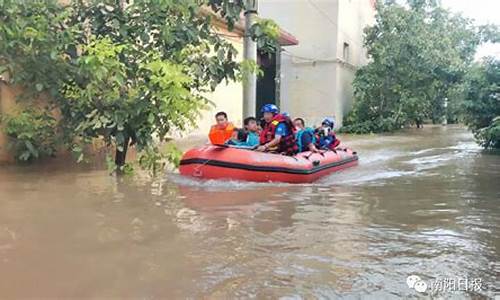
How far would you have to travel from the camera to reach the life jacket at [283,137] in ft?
32.2

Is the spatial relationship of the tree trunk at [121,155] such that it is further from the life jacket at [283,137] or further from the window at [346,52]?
the window at [346,52]

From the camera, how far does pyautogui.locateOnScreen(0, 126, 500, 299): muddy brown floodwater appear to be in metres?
4.14

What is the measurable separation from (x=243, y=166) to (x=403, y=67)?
667 inches

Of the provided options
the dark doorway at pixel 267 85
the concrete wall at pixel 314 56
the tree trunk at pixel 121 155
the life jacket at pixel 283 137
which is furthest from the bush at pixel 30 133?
the concrete wall at pixel 314 56

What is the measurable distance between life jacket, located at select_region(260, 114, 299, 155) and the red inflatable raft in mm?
295

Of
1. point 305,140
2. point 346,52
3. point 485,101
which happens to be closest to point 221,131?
point 305,140

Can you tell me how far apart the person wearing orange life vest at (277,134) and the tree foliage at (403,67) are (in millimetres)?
14703

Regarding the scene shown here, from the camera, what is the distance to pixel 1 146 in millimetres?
10094

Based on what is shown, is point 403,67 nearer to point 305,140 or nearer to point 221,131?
point 305,140

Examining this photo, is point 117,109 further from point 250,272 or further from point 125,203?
point 250,272

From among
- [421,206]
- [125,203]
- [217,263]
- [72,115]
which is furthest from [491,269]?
[72,115]

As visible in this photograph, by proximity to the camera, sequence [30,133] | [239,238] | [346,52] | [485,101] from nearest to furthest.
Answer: [239,238]
[30,133]
[485,101]
[346,52]

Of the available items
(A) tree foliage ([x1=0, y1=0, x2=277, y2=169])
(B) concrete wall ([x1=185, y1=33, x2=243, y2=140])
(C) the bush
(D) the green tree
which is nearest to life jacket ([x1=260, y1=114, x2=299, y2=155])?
(A) tree foliage ([x1=0, y1=0, x2=277, y2=169])

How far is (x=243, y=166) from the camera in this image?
29.4 feet
